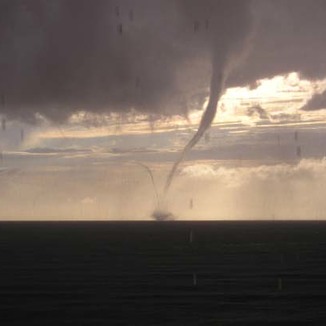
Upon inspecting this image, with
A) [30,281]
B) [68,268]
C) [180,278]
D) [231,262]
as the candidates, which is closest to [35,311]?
[30,281]

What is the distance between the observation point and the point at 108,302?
234 ft

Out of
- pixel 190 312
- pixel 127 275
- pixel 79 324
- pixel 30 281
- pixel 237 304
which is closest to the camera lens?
pixel 79 324

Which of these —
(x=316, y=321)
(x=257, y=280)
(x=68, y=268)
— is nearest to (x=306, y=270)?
(x=257, y=280)

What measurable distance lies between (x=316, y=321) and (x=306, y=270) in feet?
187

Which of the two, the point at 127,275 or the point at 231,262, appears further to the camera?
the point at 231,262

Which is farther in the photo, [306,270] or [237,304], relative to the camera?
[306,270]

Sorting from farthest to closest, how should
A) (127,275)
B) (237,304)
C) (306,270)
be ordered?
(306,270), (127,275), (237,304)

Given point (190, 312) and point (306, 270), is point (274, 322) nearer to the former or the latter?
point (190, 312)

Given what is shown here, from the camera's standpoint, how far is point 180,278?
3925 inches

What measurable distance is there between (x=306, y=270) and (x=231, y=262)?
68.6ft

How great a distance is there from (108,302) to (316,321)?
2093cm

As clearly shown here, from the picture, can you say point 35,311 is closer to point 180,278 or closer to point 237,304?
point 237,304

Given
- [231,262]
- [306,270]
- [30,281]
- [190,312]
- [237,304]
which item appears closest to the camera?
[190,312]

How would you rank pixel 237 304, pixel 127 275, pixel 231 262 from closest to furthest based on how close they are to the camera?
1. pixel 237 304
2. pixel 127 275
3. pixel 231 262
